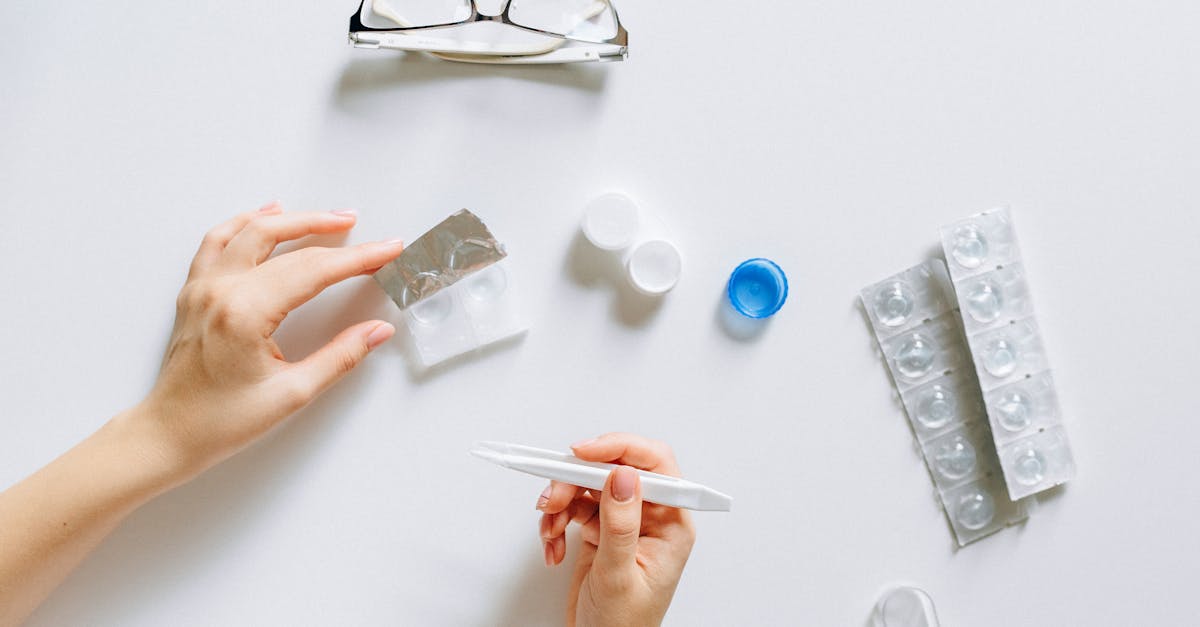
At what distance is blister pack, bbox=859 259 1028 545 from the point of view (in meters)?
1.04

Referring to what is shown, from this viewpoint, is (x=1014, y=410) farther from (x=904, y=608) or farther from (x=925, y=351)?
(x=904, y=608)

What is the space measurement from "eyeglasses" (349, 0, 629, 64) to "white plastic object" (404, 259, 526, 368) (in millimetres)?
242

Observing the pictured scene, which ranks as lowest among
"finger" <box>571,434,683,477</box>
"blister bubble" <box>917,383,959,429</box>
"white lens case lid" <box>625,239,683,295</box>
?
"finger" <box>571,434,683,477</box>

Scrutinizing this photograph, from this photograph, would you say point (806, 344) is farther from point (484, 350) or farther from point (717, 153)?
point (484, 350)

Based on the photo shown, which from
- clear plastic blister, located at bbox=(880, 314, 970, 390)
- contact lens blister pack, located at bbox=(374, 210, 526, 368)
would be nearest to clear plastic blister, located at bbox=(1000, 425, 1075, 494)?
clear plastic blister, located at bbox=(880, 314, 970, 390)

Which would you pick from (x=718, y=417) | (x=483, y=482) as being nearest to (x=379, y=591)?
(x=483, y=482)

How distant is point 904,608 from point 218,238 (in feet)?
2.84

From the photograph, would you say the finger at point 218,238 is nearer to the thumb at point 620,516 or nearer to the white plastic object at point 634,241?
the white plastic object at point 634,241

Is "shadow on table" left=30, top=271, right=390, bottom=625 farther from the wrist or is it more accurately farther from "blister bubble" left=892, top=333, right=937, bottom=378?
"blister bubble" left=892, top=333, right=937, bottom=378

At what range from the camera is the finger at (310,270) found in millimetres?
933

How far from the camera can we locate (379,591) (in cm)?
101

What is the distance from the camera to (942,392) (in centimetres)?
105

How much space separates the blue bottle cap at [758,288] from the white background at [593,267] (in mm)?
25

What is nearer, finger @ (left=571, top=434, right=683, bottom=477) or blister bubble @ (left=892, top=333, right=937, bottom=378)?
finger @ (left=571, top=434, right=683, bottom=477)
